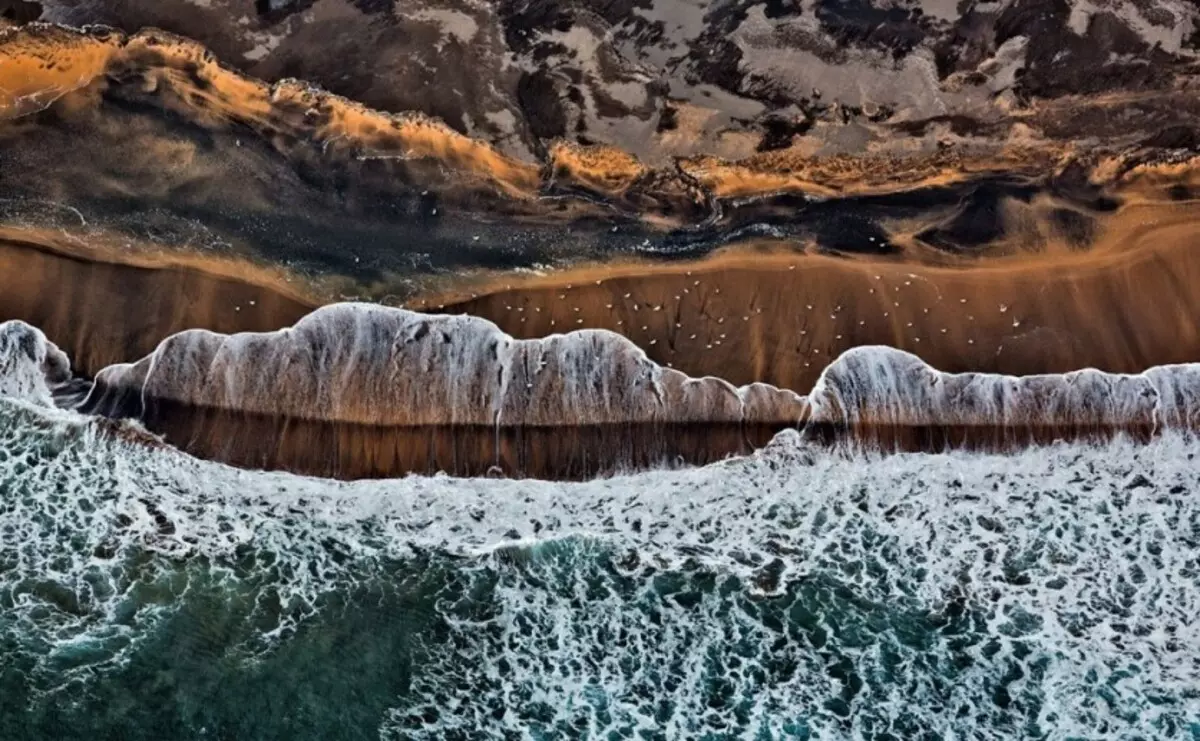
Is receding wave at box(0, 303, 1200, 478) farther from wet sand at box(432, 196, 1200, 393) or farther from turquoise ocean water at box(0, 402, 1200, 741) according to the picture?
turquoise ocean water at box(0, 402, 1200, 741)

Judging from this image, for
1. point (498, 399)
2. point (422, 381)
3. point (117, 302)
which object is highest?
point (117, 302)

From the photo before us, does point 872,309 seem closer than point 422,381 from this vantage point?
No

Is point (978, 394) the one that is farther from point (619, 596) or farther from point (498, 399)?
point (498, 399)

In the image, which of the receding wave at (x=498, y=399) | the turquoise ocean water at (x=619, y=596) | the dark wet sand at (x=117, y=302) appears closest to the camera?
the turquoise ocean water at (x=619, y=596)

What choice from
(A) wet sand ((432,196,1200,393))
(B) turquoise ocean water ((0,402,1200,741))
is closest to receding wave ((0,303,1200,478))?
(A) wet sand ((432,196,1200,393))

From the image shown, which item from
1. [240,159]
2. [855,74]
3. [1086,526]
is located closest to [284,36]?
[240,159]

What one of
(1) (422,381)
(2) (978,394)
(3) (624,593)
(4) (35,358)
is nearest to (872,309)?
(2) (978,394)

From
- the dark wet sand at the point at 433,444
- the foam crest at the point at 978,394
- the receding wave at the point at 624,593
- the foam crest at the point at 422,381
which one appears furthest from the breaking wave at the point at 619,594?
the foam crest at the point at 422,381

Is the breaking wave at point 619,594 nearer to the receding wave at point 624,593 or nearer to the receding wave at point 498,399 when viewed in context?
the receding wave at point 624,593

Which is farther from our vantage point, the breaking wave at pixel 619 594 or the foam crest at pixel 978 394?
the foam crest at pixel 978 394
